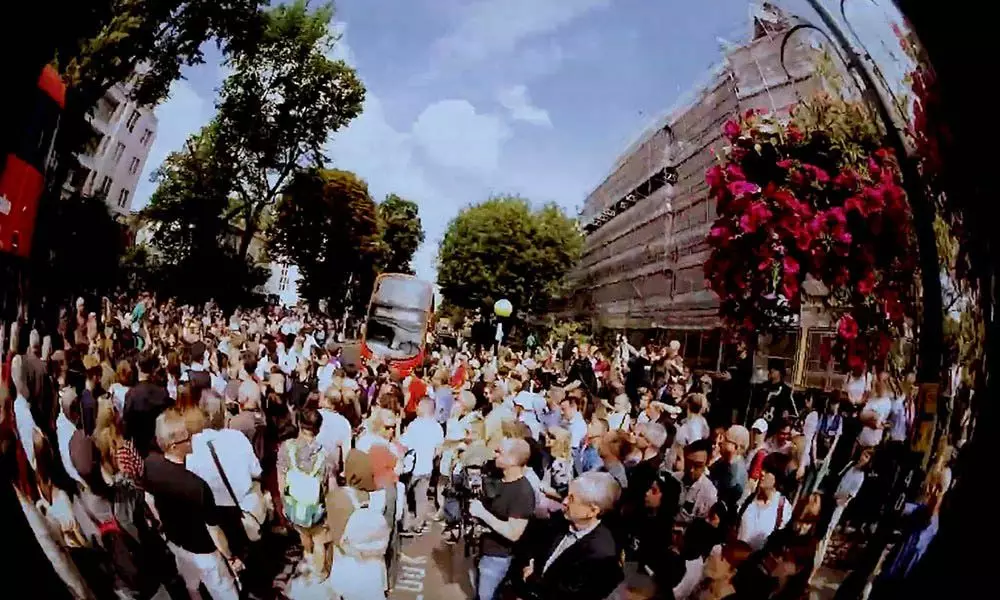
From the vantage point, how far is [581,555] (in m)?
3.41

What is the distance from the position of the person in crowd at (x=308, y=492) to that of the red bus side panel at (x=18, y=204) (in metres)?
1.13

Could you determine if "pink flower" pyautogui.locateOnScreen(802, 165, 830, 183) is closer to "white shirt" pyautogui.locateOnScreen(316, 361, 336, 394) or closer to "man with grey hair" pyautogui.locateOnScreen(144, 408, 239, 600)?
"white shirt" pyautogui.locateOnScreen(316, 361, 336, 394)

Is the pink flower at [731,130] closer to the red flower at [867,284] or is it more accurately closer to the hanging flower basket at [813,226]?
the hanging flower basket at [813,226]

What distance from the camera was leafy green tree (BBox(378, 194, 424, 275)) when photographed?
147 inches

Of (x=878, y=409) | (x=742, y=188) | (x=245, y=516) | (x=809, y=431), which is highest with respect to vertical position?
(x=742, y=188)

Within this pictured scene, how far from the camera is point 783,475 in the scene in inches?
143

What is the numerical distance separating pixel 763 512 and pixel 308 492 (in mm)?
1652

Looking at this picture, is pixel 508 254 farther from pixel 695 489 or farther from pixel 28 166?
pixel 28 166

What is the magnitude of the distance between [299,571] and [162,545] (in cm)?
49

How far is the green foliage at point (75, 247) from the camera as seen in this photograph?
11.1 feet

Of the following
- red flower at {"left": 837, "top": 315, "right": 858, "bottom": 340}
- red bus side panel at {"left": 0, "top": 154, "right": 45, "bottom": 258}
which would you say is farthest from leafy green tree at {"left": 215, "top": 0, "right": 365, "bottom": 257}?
red flower at {"left": 837, "top": 315, "right": 858, "bottom": 340}

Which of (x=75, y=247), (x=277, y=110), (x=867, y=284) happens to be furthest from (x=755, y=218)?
(x=75, y=247)

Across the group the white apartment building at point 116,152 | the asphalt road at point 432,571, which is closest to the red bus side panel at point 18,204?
the white apartment building at point 116,152

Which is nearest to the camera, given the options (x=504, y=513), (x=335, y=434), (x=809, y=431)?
(x=504, y=513)
